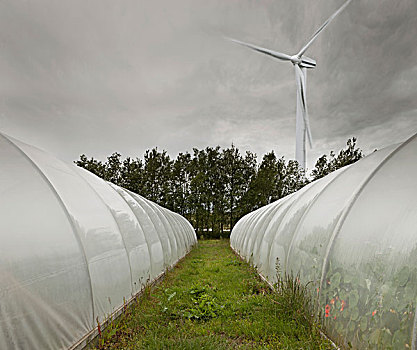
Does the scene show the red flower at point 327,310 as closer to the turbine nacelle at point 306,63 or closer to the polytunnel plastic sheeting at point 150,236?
the polytunnel plastic sheeting at point 150,236

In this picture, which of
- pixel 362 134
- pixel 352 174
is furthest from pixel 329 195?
pixel 362 134

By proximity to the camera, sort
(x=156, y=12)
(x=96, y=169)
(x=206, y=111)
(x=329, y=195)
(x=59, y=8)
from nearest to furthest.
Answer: (x=329, y=195), (x=59, y=8), (x=156, y=12), (x=206, y=111), (x=96, y=169)

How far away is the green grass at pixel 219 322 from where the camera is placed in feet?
12.7

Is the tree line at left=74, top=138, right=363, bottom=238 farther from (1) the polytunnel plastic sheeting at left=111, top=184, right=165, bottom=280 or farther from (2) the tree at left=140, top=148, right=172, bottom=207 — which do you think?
(1) the polytunnel plastic sheeting at left=111, top=184, right=165, bottom=280

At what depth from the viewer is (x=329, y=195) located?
4.69 metres

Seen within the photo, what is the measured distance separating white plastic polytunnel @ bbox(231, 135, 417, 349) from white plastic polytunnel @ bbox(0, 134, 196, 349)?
3.06 metres

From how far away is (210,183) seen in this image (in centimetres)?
3794

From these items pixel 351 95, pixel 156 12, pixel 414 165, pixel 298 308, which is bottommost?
pixel 298 308

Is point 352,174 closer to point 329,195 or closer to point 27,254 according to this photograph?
point 329,195

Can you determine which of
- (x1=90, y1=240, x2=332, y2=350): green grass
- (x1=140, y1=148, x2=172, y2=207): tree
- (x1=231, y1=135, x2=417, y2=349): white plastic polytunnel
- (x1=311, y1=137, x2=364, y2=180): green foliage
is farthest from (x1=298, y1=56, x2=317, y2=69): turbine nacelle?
(x1=231, y1=135, x2=417, y2=349): white plastic polytunnel

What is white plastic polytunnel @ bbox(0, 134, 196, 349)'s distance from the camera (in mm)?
2646

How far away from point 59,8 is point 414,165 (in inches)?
552

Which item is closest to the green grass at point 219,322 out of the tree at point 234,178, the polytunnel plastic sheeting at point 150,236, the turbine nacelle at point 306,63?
the polytunnel plastic sheeting at point 150,236

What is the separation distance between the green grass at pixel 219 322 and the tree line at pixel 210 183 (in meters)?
30.6
